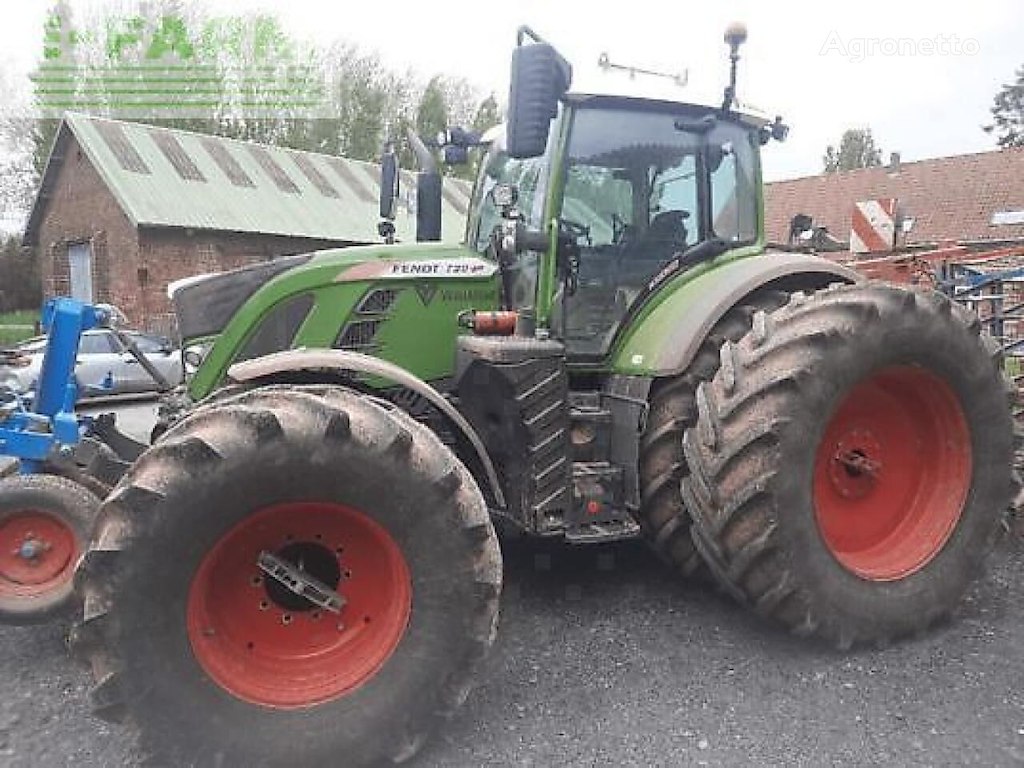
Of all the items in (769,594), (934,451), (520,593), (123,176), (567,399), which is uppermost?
(123,176)

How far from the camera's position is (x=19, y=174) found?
104ft

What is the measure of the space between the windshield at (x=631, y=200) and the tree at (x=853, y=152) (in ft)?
195

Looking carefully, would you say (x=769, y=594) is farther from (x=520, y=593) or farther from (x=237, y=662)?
(x=237, y=662)

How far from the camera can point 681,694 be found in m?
3.29

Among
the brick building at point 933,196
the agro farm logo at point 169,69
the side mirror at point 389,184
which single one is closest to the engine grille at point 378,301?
the side mirror at point 389,184

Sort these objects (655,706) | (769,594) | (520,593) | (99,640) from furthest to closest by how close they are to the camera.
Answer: (520,593), (769,594), (655,706), (99,640)

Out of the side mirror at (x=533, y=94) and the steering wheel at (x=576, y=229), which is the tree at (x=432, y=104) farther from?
the side mirror at (x=533, y=94)

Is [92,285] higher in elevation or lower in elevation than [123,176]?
Answer: lower

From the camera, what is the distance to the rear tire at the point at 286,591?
8.60ft

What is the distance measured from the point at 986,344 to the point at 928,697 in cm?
156

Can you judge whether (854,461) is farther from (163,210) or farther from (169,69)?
(169,69)

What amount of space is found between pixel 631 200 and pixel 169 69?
28.0 m

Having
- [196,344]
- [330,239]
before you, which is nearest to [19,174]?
[330,239]

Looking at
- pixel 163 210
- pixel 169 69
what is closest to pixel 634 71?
pixel 163 210
